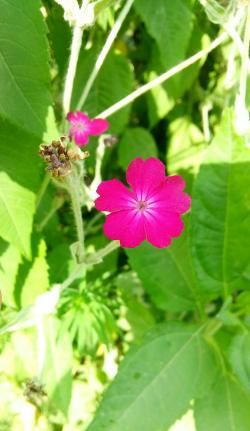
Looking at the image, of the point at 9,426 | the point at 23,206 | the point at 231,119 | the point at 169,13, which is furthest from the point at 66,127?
the point at 9,426

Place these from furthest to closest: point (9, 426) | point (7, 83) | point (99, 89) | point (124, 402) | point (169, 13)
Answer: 1. point (9, 426)
2. point (99, 89)
3. point (169, 13)
4. point (124, 402)
5. point (7, 83)

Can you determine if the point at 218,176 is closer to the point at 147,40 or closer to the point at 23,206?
the point at 23,206

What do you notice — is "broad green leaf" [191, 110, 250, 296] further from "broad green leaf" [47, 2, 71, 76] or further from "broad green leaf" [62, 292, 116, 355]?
"broad green leaf" [47, 2, 71, 76]

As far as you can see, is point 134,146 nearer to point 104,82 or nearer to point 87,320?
point 104,82

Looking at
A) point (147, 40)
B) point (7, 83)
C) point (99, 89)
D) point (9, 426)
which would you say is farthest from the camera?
point (147, 40)

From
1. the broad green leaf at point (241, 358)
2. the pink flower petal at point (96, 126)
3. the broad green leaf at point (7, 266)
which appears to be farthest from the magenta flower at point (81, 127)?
the broad green leaf at point (241, 358)

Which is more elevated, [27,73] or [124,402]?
[27,73]

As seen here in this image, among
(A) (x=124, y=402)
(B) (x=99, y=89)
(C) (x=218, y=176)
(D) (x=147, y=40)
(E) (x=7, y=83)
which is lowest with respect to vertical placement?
(A) (x=124, y=402)
